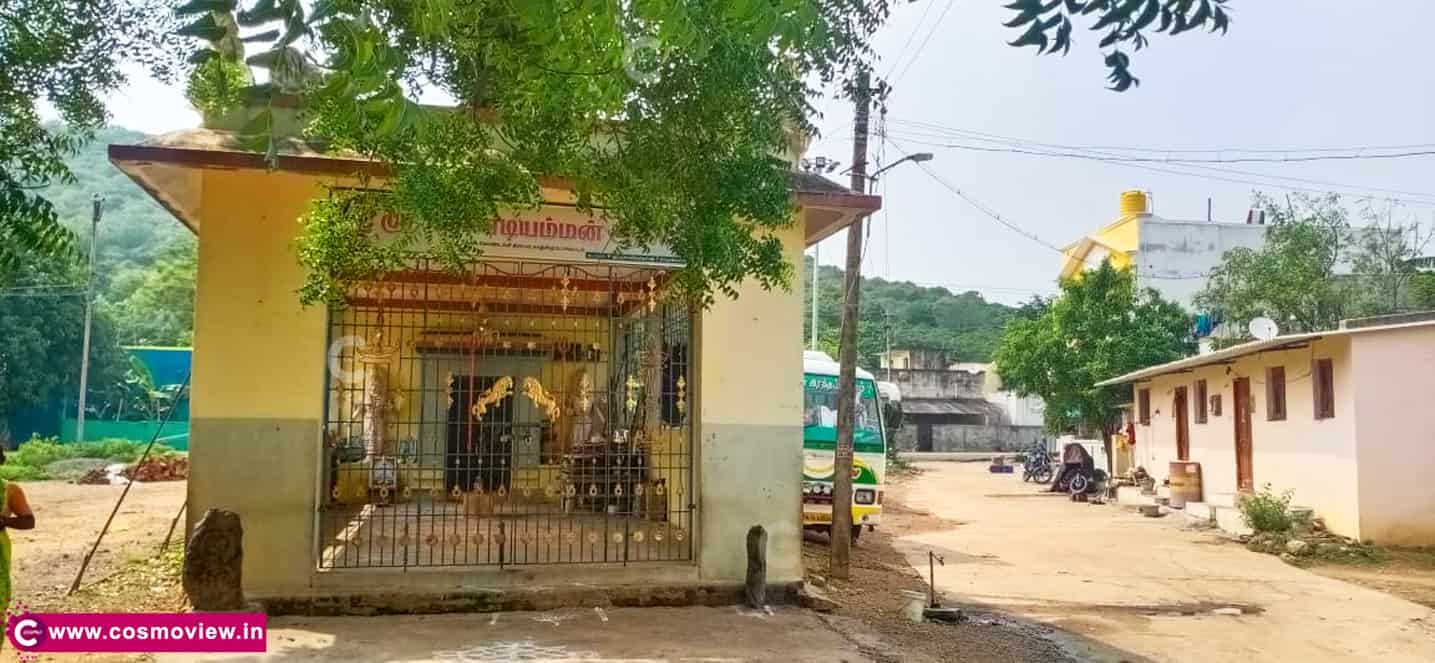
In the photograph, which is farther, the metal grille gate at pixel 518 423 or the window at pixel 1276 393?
the window at pixel 1276 393

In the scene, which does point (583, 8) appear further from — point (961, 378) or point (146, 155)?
point (961, 378)

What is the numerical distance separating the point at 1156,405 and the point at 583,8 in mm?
22926

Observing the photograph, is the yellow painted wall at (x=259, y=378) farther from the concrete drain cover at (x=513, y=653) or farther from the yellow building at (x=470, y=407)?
the concrete drain cover at (x=513, y=653)

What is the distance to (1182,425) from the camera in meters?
21.7

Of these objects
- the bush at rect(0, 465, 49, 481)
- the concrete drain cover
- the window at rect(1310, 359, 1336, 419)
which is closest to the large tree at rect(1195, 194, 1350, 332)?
the window at rect(1310, 359, 1336, 419)

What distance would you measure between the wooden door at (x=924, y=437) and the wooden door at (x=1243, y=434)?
2932 cm

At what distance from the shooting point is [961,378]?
167ft

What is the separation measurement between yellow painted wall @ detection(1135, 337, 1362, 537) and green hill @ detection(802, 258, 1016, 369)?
3254 centimetres

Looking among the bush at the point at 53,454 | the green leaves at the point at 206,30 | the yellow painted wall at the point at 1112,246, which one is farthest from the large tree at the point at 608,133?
the yellow painted wall at the point at 1112,246

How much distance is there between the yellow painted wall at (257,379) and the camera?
25.2ft

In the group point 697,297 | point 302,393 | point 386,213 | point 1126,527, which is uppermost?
point 386,213

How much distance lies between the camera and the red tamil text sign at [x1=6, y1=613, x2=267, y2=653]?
6.40m

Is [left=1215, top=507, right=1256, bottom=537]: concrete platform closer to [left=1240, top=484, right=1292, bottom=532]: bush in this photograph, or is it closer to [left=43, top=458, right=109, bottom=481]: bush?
[left=1240, top=484, right=1292, bottom=532]: bush

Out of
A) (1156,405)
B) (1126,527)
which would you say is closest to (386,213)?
(1126,527)
